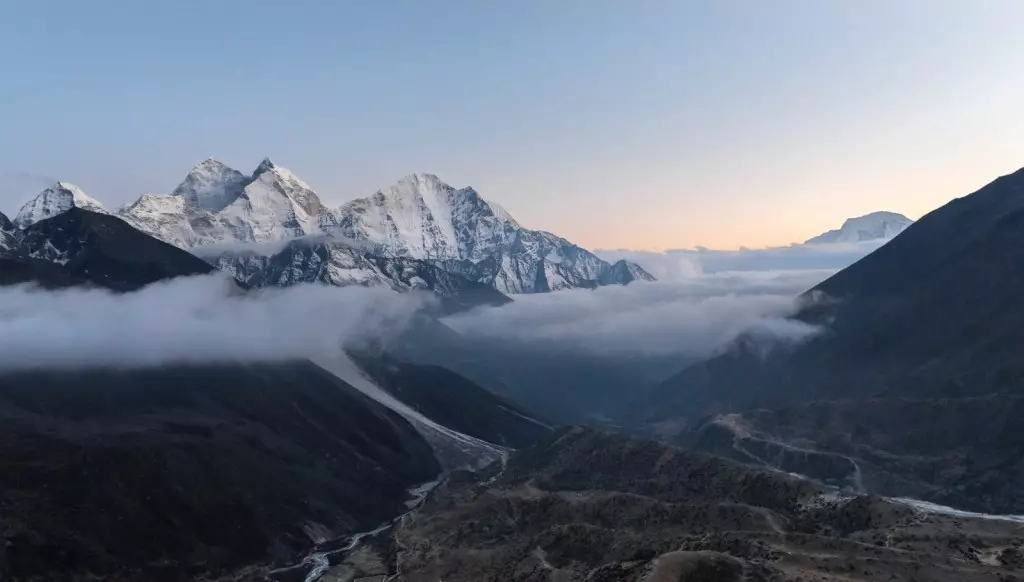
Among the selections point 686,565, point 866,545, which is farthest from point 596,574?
point 866,545

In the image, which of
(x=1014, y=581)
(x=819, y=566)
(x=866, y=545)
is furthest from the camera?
(x=866, y=545)

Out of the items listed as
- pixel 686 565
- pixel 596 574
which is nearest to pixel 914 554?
pixel 686 565

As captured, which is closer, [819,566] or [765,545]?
[819,566]

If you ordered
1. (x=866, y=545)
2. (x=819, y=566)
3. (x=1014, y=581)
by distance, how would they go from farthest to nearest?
(x=866, y=545) < (x=819, y=566) < (x=1014, y=581)

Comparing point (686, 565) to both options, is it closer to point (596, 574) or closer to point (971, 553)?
point (596, 574)

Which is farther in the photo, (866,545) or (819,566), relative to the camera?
(866,545)

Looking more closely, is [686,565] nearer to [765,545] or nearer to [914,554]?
[765,545]

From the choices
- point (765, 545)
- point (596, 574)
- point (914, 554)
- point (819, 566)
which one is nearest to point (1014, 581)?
point (914, 554)
